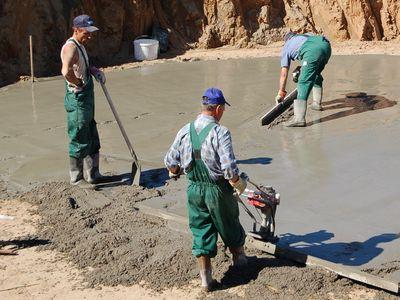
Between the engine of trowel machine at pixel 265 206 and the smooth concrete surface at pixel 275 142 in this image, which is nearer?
the engine of trowel machine at pixel 265 206

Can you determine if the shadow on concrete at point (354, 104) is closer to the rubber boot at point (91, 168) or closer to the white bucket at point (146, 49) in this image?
the rubber boot at point (91, 168)

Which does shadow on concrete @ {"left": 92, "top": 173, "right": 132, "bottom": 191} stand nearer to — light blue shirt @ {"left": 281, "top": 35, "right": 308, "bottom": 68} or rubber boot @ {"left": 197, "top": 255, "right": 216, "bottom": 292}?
rubber boot @ {"left": 197, "top": 255, "right": 216, "bottom": 292}

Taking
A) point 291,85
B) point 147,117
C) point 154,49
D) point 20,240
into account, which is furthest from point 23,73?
point 20,240

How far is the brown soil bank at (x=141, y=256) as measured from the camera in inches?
181

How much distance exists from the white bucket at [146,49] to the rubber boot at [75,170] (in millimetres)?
7852

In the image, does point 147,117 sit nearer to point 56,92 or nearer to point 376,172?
point 56,92

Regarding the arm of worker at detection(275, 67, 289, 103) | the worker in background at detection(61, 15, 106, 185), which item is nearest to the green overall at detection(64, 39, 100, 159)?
the worker in background at detection(61, 15, 106, 185)

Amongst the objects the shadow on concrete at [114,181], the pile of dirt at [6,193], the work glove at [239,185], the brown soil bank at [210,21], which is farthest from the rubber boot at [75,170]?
the brown soil bank at [210,21]

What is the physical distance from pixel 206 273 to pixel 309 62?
480 cm

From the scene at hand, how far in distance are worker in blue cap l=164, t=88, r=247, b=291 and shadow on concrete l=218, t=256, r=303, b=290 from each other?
0.14 m

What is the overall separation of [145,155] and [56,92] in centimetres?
410

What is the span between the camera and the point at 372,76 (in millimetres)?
11414

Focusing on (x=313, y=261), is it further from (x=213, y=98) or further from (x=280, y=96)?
(x=280, y=96)

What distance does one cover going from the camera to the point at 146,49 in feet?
46.9
